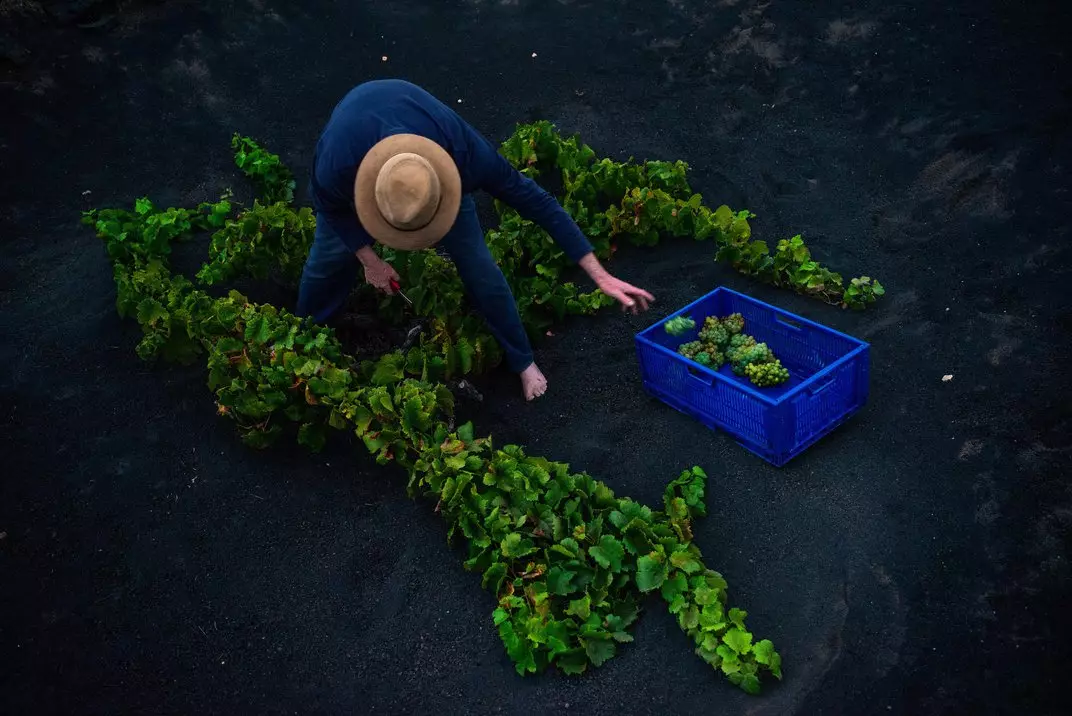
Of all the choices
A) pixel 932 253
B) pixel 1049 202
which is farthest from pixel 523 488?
pixel 1049 202

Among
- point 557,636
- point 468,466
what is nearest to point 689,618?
point 557,636

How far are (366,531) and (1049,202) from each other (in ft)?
13.4

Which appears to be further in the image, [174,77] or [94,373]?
[174,77]

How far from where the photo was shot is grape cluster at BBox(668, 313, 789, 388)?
4.38 metres

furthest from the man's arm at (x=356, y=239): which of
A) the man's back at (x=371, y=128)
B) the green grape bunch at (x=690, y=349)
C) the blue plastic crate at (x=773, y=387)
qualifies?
the green grape bunch at (x=690, y=349)

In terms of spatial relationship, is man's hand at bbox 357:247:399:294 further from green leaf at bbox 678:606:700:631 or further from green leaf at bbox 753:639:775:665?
green leaf at bbox 753:639:775:665

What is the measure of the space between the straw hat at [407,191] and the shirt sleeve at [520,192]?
0.79ft

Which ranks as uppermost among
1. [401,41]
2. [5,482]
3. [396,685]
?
[401,41]

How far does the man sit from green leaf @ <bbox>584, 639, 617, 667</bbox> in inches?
56.4

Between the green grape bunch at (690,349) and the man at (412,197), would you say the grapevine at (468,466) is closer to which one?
the man at (412,197)

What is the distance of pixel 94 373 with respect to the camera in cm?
479

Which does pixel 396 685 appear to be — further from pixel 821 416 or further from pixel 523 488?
pixel 821 416

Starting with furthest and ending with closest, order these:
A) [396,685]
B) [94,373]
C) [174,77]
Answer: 1. [174,77]
2. [94,373]
3. [396,685]

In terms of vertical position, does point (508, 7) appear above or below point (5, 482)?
above
